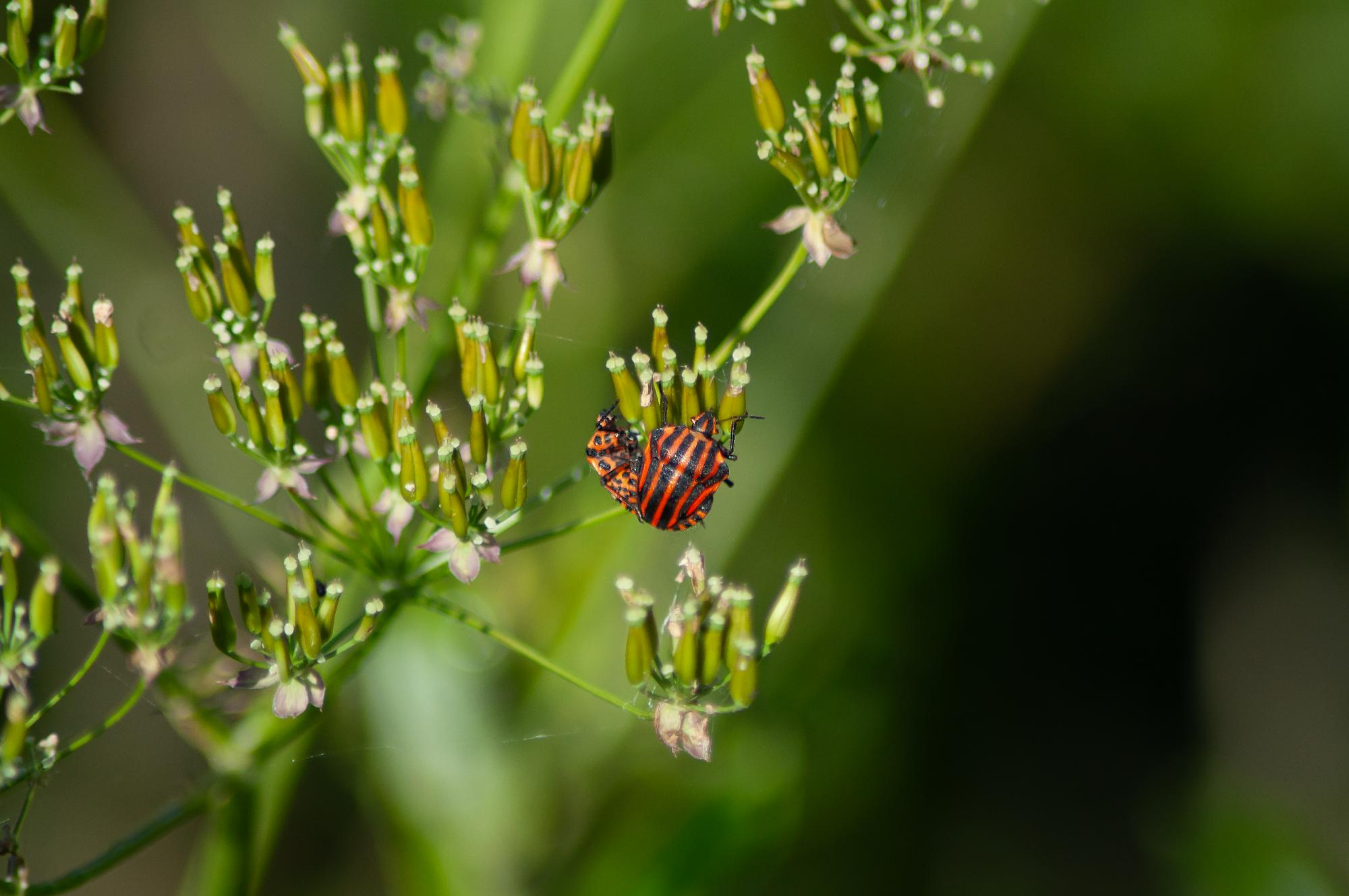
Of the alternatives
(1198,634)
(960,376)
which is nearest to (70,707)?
(960,376)

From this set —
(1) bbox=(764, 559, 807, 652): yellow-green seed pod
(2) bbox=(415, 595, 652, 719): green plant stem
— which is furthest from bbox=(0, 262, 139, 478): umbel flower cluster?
(1) bbox=(764, 559, 807, 652): yellow-green seed pod

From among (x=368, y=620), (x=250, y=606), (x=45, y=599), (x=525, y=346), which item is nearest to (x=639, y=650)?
(x=368, y=620)

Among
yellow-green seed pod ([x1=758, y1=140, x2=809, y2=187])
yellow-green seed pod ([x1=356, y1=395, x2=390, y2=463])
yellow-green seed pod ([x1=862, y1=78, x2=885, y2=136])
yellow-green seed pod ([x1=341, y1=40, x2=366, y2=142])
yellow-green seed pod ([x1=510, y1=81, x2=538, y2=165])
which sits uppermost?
yellow-green seed pod ([x1=862, y1=78, x2=885, y2=136])

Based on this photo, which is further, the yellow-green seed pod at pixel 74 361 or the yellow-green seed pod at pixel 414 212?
the yellow-green seed pod at pixel 414 212

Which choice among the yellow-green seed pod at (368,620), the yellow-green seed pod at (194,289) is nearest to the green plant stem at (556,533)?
the yellow-green seed pod at (368,620)

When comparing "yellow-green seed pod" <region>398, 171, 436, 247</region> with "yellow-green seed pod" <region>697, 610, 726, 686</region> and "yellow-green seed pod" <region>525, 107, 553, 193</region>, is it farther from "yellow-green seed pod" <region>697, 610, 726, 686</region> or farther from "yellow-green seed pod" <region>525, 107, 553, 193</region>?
"yellow-green seed pod" <region>697, 610, 726, 686</region>

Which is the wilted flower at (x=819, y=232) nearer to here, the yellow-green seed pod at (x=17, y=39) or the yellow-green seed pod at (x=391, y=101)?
the yellow-green seed pod at (x=391, y=101)

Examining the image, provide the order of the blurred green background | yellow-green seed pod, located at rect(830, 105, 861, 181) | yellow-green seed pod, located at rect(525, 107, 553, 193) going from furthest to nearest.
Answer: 1. the blurred green background
2. yellow-green seed pod, located at rect(525, 107, 553, 193)
3. yellow-green seed pod, located at rect(830, 105, 861, 181)

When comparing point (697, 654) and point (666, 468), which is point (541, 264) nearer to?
point (666, 468)
